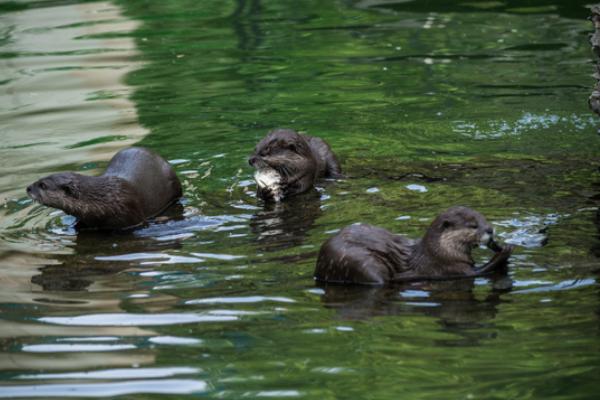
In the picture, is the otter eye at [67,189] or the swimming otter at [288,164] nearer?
the otter eye at [67,189]

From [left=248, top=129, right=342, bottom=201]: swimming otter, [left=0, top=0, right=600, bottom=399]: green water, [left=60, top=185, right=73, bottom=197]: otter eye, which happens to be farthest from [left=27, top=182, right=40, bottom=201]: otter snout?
[left=248, top=129, right=342, bottom=201]: swimming otter

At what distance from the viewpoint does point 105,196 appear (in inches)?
358

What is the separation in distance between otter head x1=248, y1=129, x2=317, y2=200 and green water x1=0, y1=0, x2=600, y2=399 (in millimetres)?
238

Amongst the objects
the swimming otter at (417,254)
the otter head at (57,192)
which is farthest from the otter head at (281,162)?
the swimming otter at (417,254)

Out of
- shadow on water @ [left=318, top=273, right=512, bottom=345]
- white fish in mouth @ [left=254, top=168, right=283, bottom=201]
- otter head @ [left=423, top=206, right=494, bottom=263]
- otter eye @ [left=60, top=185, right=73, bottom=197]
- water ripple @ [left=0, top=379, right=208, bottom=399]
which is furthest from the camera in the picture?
white fish in mouth @ [left=254, top=168, right=283, bottom=201]

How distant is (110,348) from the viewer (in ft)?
20.2

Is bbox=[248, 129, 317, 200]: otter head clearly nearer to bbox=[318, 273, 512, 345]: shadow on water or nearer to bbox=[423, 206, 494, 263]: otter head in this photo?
bbox=[318, 273, 512, 345]: shadow on water

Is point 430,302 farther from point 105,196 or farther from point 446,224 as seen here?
point 105,196

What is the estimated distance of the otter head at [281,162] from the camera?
31.6 ft

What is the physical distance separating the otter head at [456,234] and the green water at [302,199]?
0.22 m

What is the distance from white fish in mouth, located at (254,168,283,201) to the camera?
9.59 metres

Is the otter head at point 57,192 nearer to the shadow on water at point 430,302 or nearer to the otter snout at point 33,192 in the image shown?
the otter snout at point 33,192

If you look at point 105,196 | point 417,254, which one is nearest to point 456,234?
point 417,254

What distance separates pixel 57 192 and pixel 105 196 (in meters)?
0.37
